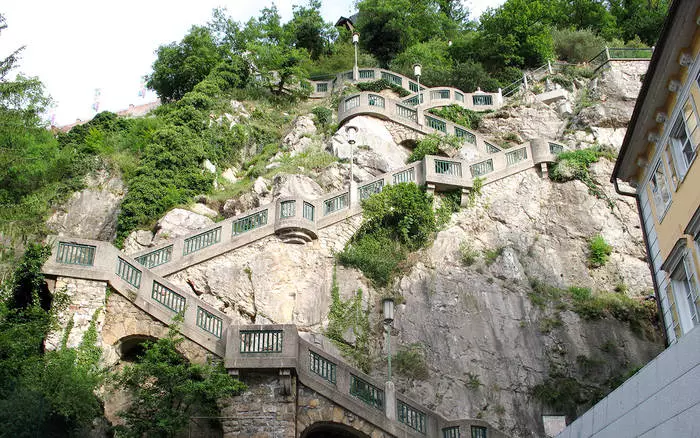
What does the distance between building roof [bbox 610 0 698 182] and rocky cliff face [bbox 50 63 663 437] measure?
19.6ft

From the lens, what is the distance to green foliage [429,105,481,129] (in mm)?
35656

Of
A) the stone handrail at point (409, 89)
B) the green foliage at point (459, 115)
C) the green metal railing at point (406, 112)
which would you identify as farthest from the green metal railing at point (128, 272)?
the stone handrail at point (409, 89)

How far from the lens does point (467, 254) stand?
24.2 meters

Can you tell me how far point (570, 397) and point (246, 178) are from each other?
55.2 feet

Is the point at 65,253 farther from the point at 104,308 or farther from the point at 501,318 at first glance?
the point at 501,318

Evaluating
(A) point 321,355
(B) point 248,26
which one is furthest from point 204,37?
(A) point 321,355

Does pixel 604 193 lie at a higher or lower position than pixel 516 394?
higher

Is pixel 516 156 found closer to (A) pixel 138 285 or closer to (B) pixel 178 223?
(B) pixel 178 223

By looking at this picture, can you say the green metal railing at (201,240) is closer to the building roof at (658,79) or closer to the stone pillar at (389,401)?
the stone pillar at (389,401)

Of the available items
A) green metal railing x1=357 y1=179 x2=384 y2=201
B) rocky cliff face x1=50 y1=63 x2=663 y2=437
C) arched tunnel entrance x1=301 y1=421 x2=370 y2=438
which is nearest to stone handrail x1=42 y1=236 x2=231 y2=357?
arched tunnel entrance x1=301 y1=421 x2=370 y2=438

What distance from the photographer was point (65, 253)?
17.2 m

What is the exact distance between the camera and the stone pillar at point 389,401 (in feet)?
52.7

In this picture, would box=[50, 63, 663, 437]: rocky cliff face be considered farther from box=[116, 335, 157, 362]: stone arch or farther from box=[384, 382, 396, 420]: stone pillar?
box=[116, 335, 157, 362]: stone arch

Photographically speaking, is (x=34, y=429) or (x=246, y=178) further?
(x=246, y=178)
